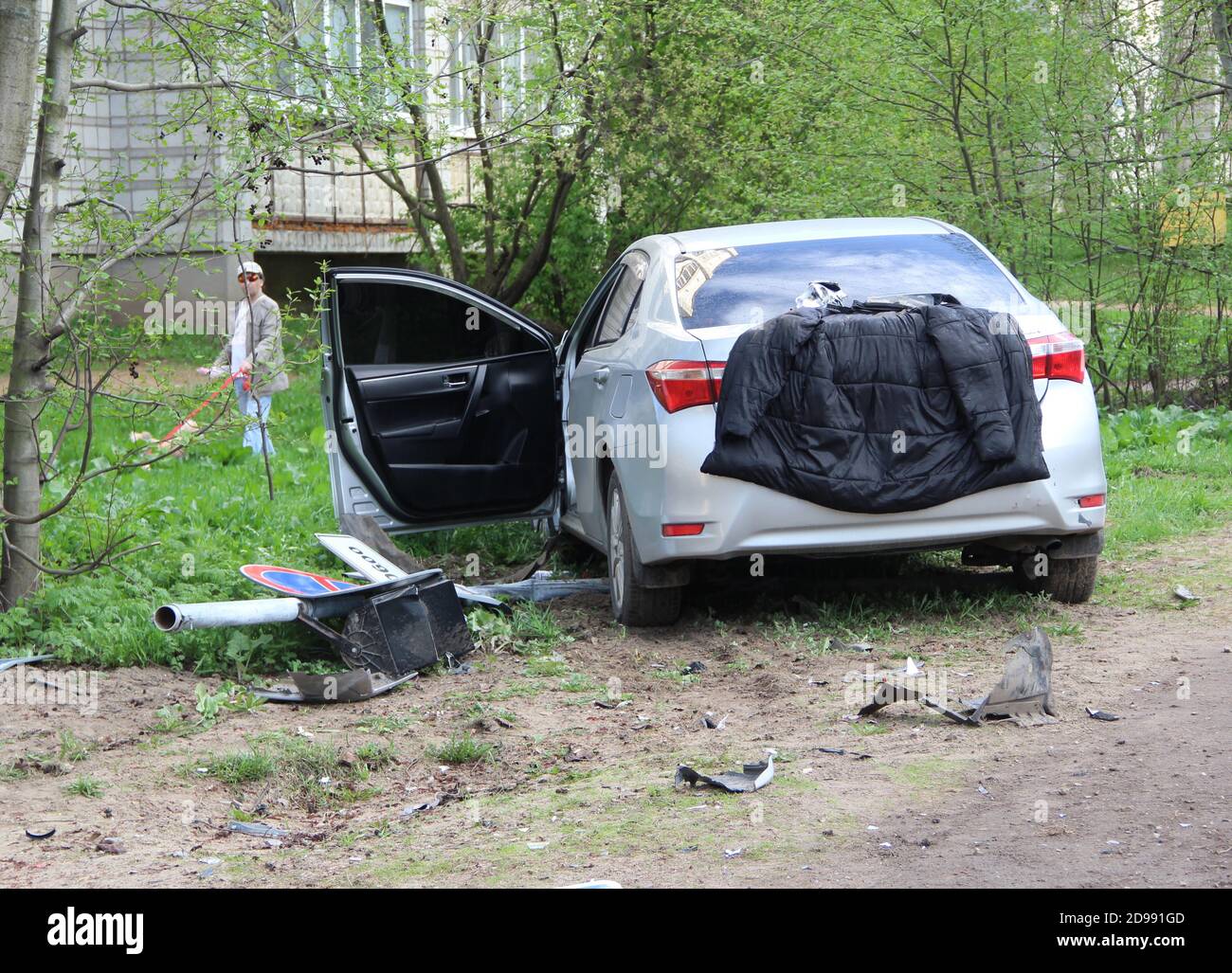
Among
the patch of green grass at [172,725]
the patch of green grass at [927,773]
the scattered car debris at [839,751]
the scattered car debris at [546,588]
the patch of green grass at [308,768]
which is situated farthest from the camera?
the scattered car debris at [546,588]

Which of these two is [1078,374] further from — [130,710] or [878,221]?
[130,710]

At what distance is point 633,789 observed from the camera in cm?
463

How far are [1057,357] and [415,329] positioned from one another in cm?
350

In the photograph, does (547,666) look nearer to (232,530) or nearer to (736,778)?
(736,778)

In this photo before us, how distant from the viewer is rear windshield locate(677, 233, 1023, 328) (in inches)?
260

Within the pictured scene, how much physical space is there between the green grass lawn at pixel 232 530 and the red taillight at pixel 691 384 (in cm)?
194

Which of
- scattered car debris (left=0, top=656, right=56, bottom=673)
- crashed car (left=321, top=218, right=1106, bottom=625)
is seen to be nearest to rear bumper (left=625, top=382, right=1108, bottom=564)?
crashed car (left=321, top=218, right=1106, bottom=625)

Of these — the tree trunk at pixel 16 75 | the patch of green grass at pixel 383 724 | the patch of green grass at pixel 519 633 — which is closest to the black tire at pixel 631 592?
the patch of green grass at pixel 519 633

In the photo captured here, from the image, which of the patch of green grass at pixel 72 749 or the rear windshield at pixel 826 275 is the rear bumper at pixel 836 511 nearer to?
the rear windshield at pixel 826 275

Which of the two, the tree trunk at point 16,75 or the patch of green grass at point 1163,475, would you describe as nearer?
the tree trunk at point 16,75

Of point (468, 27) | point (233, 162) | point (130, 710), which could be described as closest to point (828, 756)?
point (130, 710)

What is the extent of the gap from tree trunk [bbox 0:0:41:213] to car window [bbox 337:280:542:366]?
1710 mm

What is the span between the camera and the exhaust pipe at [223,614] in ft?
19.7

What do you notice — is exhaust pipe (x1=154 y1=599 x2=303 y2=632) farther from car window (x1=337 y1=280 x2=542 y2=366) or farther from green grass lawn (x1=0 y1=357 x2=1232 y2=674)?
car window (x1=337 y1=280 x2=542 y2=366)
